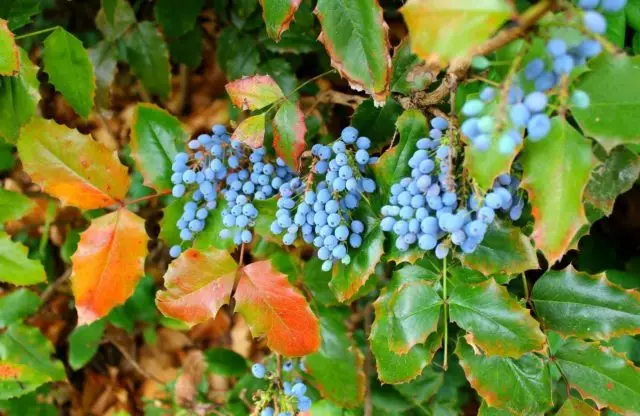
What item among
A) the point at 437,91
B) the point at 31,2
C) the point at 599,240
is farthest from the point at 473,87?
the point at 31,2

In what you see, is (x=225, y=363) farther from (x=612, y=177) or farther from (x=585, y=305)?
(x=612, y=177)

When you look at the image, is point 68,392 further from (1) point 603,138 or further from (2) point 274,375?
(1) point 603,138

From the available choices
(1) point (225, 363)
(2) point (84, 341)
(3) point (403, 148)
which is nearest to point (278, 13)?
(3) point (403, 148)

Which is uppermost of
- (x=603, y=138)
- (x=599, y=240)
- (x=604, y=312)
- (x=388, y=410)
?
(x=603, y=138)

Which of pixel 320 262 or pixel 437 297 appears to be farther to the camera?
pixel 320 262

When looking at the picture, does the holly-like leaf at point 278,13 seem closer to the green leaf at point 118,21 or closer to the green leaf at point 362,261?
the green leaf at point 362,261

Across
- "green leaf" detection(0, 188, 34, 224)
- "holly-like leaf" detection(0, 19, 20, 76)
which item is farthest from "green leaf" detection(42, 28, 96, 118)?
"green leaf" detection(0, 188, 34, 224)
